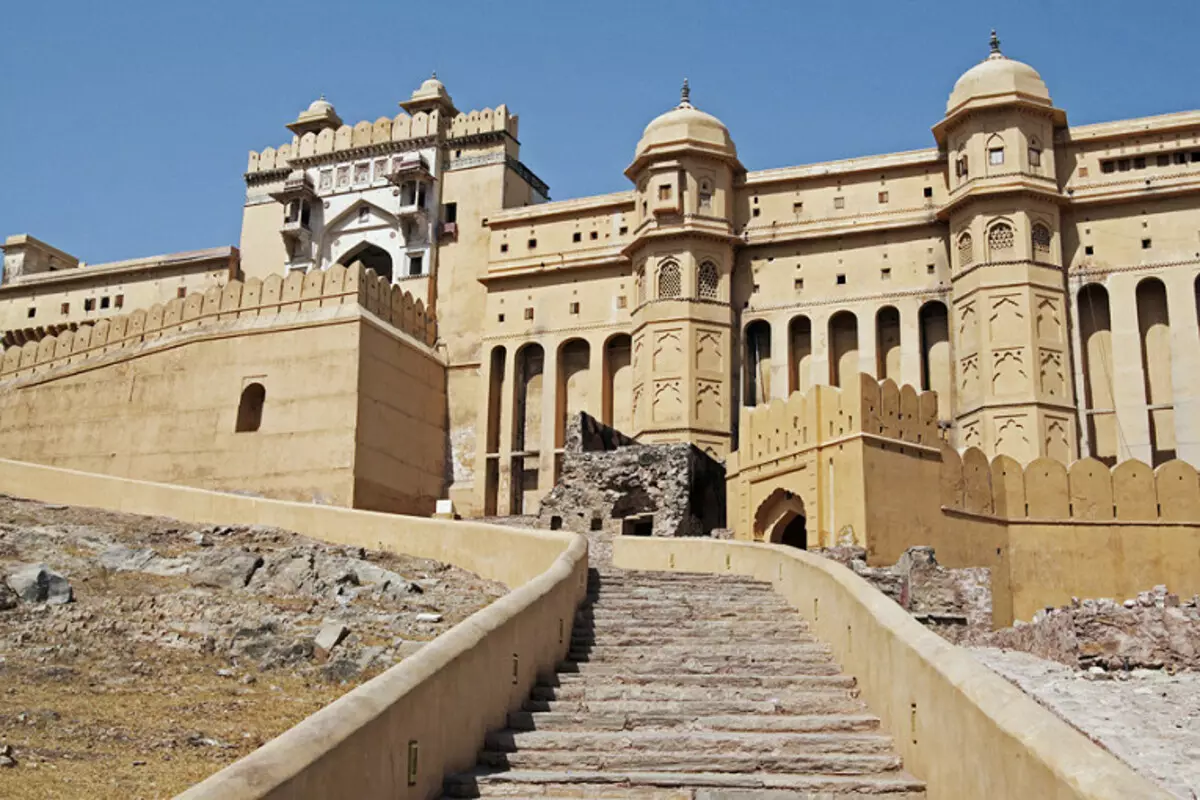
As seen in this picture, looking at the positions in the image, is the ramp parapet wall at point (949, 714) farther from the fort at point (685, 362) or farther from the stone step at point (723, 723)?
the fort at point (685, 362)

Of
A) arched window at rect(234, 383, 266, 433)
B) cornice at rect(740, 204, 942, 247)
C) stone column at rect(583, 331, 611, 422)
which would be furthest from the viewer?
stone column at rect(583, 331, 611, 422)

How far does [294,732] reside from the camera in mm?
6219

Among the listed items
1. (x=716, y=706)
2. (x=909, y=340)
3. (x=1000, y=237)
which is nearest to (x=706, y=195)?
(x=909, y=340)

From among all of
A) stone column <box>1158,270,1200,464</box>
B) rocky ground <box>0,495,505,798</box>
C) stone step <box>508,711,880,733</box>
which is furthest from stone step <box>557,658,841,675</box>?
stone column <box>1158,270,1200,464</box>

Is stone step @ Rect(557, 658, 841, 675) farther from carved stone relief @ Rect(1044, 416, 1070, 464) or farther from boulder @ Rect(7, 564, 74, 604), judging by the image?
carved stone relief @ Rect(1044, 416, 1070, 464)

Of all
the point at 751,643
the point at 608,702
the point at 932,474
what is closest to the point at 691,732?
the point at 608,702

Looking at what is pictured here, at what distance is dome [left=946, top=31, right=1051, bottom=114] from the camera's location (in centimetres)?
3006

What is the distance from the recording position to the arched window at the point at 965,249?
2995 centimetres

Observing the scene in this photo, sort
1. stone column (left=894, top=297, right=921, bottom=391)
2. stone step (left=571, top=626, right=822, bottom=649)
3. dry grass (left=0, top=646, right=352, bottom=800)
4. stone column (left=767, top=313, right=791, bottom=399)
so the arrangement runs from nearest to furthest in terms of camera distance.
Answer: dry grass (left=0, top=646, right=352, bottom=800)
stone step (left=571, top=626, right=822, bottom=649)
stone column (left=894, top=297, right=921, bottom=391)
stone column (left=767, top=313, right=791, bottom=399)

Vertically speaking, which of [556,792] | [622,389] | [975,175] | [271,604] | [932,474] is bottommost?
[556,792]

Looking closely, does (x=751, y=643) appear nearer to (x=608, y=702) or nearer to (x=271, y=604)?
(x=608, y=702)

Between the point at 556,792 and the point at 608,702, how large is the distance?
1.89 metres

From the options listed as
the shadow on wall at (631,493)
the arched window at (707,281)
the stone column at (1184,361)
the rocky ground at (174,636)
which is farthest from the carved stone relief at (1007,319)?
the rocky ground at (174,636)

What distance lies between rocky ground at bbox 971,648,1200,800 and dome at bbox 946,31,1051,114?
17.0 meters
